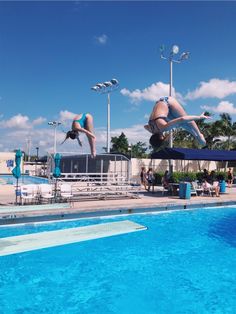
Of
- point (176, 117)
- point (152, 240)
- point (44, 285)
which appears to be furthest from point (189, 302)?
point (176, 117)

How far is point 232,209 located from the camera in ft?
44.5

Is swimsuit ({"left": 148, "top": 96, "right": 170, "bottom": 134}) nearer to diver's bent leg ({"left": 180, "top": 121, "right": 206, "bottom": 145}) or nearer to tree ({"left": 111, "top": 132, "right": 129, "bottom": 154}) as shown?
diver's bent leg ({"left": 180, "top": 121, "right": 206, "bottom": 145})

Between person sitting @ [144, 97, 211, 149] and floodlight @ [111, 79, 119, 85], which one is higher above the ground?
floodlight @ [111, 79, 119, 85]

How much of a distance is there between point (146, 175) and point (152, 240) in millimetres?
10297

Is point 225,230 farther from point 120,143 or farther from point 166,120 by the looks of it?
point 120,143

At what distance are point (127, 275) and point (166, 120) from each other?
647 cm

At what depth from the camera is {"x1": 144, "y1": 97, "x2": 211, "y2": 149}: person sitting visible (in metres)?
11.0

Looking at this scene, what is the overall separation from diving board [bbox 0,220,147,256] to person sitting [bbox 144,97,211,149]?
3131mm

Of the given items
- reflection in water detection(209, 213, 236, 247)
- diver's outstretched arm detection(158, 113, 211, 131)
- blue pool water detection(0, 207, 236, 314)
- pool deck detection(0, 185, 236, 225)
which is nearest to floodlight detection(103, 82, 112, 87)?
pool deck detection(0, 185, 236, 225)

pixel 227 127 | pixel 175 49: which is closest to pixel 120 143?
pixel 227 127

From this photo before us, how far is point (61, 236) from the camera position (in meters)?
8.46

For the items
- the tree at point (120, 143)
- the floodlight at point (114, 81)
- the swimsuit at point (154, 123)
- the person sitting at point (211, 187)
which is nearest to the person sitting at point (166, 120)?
the swimsuit at point (154, 123)

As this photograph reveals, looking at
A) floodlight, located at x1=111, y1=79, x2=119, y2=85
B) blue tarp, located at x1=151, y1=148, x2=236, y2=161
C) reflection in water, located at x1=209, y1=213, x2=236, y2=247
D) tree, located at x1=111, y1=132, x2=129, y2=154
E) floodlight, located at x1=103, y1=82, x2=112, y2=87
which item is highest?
floodlight, located at x1=111, y1=79, x2=119, y2=85

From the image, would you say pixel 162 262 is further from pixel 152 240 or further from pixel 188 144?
pixel 188 144
